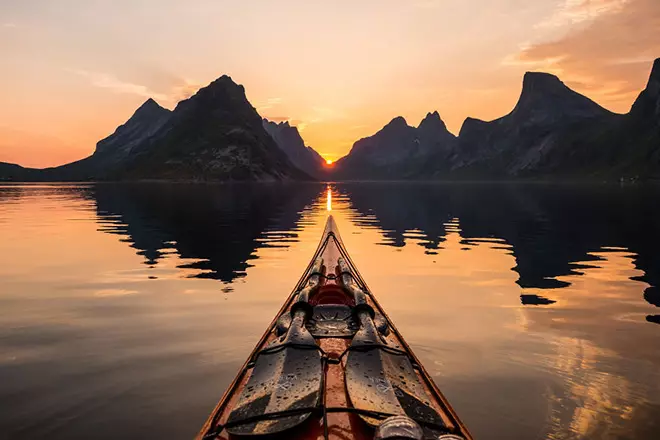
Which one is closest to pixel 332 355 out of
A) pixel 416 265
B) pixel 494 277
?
pixel 494 277

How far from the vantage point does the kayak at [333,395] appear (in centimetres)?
562

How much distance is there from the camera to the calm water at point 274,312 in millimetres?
9195

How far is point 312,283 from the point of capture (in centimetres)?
1512

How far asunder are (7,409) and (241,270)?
15044 mm

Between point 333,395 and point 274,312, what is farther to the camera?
point 274,312

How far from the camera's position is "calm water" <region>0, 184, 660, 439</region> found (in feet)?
30.2

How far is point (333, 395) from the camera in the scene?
6660mm

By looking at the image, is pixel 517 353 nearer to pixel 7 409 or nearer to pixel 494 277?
pixel 494 277

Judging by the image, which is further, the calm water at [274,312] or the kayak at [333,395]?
the calm water at [274,312]

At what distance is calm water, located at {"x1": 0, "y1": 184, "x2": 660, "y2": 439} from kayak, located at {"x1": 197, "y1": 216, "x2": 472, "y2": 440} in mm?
2489

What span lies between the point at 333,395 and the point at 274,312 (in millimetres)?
10376

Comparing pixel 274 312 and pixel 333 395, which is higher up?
pixel 333 395

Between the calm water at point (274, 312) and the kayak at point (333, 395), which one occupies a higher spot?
the kayak at point (333, 395)

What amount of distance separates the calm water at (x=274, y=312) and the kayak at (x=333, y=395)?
2489 mm
